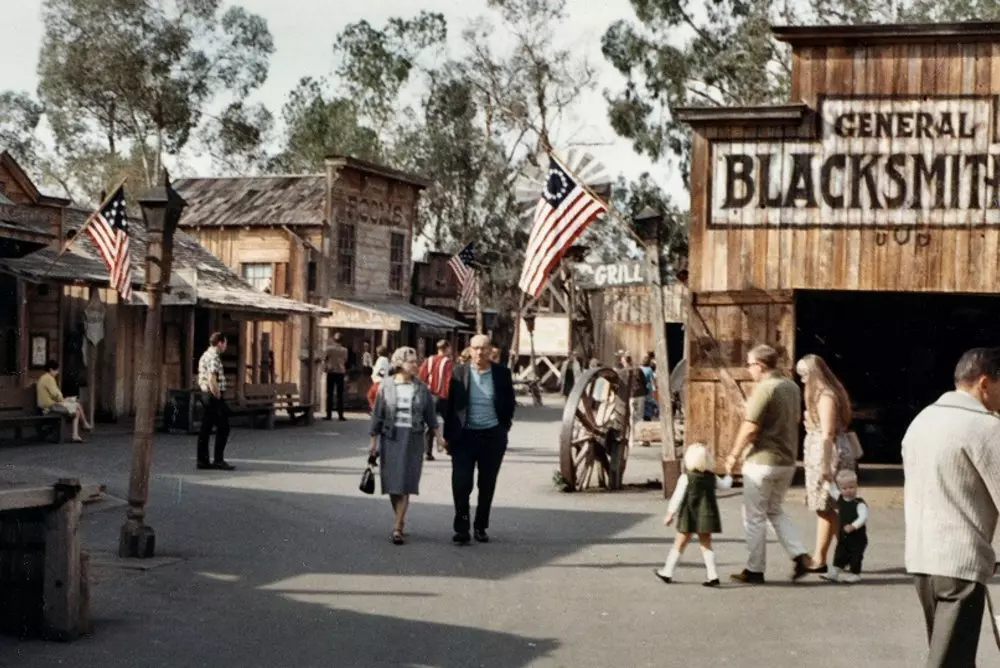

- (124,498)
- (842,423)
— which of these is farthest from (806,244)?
(124,498)

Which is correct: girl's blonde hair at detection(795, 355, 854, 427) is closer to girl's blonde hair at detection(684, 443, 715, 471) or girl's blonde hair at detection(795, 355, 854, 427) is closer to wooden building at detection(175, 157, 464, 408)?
girl's blonde hair at detection(684, 443, 715, 471)

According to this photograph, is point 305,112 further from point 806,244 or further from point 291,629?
point 291,629

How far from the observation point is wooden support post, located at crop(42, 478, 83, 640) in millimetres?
8781

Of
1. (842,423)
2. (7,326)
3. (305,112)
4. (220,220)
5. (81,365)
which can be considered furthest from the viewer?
(305,112)

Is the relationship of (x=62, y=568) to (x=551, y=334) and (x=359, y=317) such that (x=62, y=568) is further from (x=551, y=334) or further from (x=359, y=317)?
(x=551, y=334)

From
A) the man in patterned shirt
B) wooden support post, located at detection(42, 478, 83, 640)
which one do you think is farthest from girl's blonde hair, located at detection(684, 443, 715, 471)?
the man in patterned shirt

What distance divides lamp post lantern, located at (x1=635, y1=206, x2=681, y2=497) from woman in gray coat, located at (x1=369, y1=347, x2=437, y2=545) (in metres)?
4.78

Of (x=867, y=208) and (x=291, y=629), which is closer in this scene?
(x=291, y=629)

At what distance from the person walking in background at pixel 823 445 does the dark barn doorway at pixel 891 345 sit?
13062 mm

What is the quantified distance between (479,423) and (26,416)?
12736 mm

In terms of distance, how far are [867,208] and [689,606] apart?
32.5 ft

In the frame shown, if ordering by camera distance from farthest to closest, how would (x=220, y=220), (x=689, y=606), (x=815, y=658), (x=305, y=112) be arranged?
(x=305, y=112), (x=220, y=220), (x=689, y=606), (x=815, y=658)

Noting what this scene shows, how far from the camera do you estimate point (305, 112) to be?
2628 inches

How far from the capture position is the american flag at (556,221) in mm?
18250
